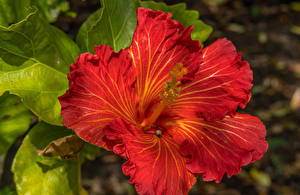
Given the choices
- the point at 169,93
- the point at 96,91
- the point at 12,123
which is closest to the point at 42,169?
the point at 12,123

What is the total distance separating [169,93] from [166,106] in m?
0.12

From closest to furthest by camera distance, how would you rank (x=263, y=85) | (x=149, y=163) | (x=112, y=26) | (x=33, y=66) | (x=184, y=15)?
(x=149, y=163), (x=33, y=66), (x=112, y=26), (x=184, y=15), (x=263, y=85)

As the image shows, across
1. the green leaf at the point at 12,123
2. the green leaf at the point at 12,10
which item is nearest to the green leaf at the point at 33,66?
the green leaf at the point at 12,10

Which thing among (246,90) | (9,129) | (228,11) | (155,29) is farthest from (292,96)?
(9,129)

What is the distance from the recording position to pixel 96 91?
3.16ft

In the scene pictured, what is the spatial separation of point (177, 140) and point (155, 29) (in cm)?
39

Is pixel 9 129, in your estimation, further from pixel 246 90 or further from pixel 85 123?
pixel 246 90

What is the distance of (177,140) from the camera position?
1101mm

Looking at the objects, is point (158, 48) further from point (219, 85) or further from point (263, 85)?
point (263, 85)

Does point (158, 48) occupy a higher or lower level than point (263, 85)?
higher

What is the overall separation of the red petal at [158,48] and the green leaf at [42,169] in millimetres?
395

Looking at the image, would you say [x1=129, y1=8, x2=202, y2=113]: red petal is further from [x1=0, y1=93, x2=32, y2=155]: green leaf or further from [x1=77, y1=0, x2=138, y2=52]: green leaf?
[x1=0, y1=93, x2=32, y2=155]: green leaf

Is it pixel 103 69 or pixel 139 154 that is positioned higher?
pixel 103 69

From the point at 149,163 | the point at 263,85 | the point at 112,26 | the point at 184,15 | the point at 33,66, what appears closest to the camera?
the point at 149,163
